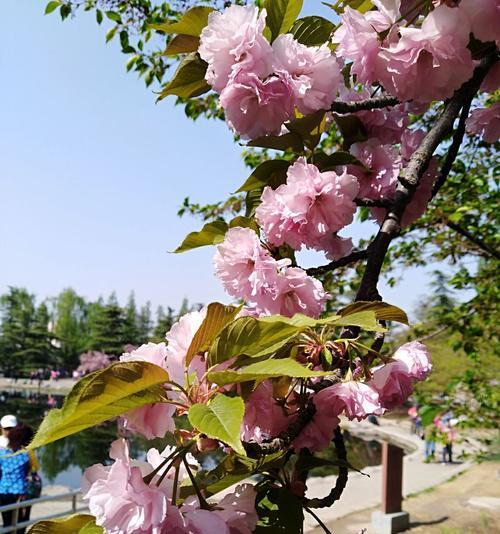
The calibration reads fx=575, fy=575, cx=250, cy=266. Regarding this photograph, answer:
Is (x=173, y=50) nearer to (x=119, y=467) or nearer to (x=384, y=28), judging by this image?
(x=384, y=28)

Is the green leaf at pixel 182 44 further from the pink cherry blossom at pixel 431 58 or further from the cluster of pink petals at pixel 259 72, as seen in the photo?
the pink cherry blossom at pixel 431 58

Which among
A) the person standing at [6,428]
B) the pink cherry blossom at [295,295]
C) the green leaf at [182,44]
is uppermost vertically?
the green leaf at [182,44]

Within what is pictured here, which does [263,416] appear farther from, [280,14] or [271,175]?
[280,14]

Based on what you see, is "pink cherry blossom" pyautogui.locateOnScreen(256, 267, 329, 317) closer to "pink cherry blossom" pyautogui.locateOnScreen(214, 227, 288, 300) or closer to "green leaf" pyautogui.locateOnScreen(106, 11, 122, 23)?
"pink cherry blossom" pyautogui.locateOnScreen(214, 227, 288, 300)

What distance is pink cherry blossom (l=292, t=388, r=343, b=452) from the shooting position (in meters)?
0.79

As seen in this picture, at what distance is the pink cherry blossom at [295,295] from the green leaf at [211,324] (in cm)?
20

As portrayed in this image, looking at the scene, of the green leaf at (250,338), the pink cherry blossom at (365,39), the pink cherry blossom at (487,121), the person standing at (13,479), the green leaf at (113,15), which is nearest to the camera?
the green leaf at (250,338)

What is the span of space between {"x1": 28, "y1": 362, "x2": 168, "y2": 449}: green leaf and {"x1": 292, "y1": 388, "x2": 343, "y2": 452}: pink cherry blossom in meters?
0.27

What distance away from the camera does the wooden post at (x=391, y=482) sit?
7.67 meters

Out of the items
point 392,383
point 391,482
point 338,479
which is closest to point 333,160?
point 392,383

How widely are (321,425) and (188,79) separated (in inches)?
24.8

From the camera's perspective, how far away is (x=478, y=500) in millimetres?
9070

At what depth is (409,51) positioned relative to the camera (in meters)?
0.84

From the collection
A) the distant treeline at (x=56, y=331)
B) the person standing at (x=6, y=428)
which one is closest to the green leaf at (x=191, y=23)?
the person standing at (x=6, y=428)
